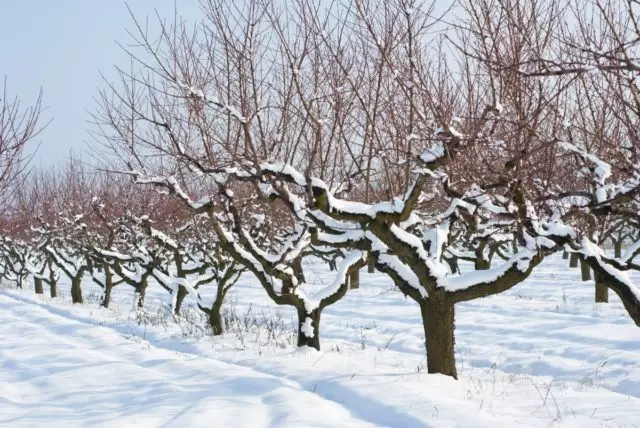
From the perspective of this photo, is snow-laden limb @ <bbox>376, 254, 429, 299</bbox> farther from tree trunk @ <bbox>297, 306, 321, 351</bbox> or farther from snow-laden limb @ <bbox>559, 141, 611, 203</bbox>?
tree trunk @ <bbox>297, 306, 321, 351</bbox>

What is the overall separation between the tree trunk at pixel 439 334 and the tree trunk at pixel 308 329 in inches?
93.0

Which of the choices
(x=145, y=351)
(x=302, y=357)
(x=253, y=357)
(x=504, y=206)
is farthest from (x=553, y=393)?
(x=145, y=351)

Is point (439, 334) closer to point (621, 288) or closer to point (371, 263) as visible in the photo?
point (621, 288)

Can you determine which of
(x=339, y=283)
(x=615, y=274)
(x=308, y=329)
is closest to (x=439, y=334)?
(x=615, y=274)

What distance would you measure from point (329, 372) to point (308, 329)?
1.84 metres

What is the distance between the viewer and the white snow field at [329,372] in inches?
218

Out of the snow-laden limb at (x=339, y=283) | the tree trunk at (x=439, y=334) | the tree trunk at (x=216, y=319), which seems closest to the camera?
the tree trunk at (x=439, y=334)

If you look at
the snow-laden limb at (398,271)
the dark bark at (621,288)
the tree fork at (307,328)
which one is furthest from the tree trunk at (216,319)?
the dark bark at (621,288)

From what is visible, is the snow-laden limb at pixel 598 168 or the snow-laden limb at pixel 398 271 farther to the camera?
the snow-laden limb at pixel 398 271

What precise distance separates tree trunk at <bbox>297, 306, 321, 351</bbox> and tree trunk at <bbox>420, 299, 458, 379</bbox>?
7.75ft

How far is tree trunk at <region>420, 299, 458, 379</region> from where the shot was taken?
670 cm

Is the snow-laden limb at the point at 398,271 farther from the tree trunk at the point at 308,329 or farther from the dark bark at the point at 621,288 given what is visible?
the tree trunk at the point at 308,329

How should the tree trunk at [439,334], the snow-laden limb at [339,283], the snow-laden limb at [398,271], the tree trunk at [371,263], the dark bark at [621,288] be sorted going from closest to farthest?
1. the dark bark at [621,288]
2. the tree trunk at [439,334]
3. the snow-laden limb at [398,271]
4. the tree trunk at [371,263]
5. the snow-laden limb at [339,283]

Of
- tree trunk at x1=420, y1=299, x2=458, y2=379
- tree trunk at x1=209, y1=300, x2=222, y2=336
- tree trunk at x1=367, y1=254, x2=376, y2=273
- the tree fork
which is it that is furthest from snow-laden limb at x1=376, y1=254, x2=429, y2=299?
tree trunk at x1=209, y1=300, x2=222, y2=336
